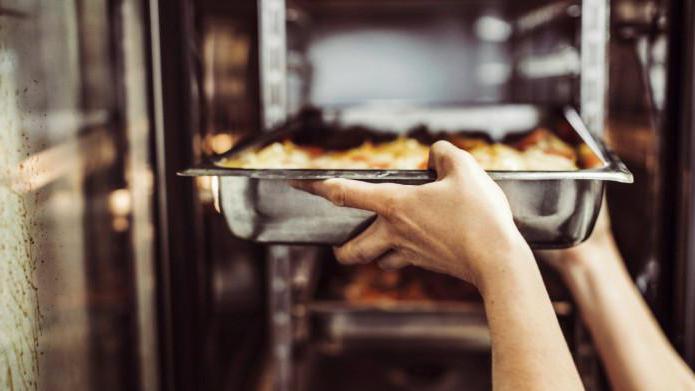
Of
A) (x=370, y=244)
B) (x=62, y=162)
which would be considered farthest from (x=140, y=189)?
(x=370, y=244)

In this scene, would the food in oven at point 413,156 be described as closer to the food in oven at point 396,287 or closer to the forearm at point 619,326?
the forearm at point 619,326

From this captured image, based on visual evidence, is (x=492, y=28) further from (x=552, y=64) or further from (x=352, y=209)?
(x=352, y=209)

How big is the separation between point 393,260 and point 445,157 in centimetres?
17

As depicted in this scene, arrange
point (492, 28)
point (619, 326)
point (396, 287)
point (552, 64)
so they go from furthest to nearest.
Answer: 1. point (492, 28)
2. point (396, 287)
3. point (552, 64)
4. point (619, 326)

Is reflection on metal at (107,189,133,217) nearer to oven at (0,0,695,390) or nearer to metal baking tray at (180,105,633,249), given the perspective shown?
oven at (0,0,695,390)

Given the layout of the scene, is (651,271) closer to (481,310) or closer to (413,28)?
(481,310)

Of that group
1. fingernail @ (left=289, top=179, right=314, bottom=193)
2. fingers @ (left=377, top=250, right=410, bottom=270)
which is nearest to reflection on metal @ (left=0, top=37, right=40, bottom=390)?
fingernail @ (left=289, top=179, right=314, bottom=193)

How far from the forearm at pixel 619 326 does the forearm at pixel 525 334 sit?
1.34 feet

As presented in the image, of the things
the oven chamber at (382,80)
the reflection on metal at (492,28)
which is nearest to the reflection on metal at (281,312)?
the oven chamber at (382,80)

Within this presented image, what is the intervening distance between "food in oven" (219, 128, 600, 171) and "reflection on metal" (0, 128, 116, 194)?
22 cm

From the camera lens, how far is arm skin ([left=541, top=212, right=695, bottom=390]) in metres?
1.13

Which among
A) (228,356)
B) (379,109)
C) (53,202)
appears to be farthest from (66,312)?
(379,109)

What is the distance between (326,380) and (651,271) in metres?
0.84

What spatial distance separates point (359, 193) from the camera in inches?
34.4
